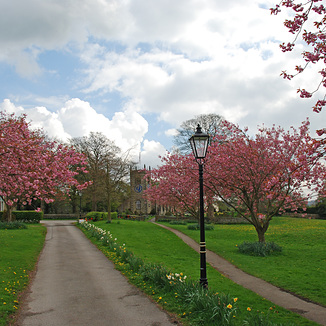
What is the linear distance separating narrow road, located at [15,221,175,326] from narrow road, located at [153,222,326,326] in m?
3.58

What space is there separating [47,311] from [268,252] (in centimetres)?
1288

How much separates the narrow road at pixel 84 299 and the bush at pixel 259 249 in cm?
780

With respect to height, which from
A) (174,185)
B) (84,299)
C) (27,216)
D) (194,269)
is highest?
(174,185)

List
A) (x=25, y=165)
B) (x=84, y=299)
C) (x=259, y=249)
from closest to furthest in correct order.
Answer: (x=84, y=299), (x=25, y=165), (x=259, y=249)

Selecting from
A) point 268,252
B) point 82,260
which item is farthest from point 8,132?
point 268,252

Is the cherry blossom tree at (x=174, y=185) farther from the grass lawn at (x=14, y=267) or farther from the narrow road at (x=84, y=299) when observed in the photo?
the narrow road at (x=84, y=299)

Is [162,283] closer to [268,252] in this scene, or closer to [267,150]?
[268,252]

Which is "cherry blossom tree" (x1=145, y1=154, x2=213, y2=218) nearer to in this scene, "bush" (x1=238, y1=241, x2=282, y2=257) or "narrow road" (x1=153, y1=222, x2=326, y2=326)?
"bush" (x1=238, y1=241, x2=282, y2=257)

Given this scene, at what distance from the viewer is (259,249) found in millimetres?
17062

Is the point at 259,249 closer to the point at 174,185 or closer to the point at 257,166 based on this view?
the point at 257,166

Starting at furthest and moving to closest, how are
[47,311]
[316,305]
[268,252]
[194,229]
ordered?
[194,229] → [268,252] → [316,305] → [47,311]

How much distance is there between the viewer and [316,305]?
8.83m

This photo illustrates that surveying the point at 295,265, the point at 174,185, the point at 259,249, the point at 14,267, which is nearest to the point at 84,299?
the point at 14,267

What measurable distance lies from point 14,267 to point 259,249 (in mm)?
11786
